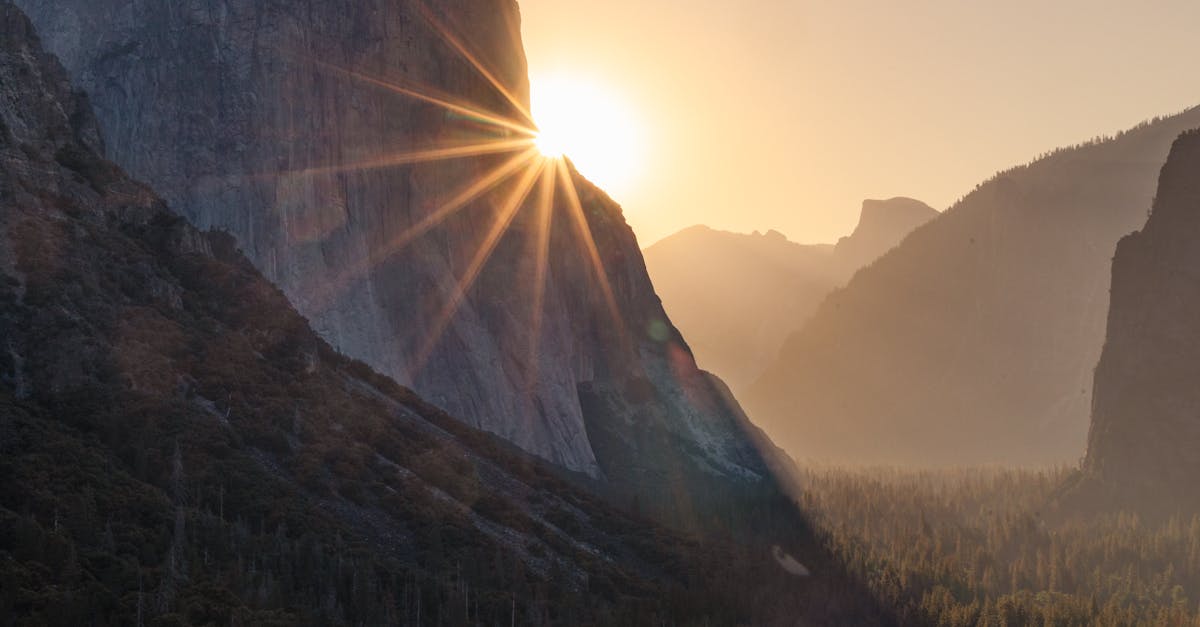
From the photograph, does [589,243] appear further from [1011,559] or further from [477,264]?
[1011,559]

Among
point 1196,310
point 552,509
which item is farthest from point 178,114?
point 1196,310

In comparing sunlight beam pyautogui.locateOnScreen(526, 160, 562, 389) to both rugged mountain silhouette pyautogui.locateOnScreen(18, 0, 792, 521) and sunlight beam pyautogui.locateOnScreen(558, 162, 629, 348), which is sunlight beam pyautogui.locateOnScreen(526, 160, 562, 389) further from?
sunlight beam pyautogui.locateOnScreen(558, 162, 629, 348)

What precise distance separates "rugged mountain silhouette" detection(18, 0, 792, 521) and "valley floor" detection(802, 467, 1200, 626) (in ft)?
77.1

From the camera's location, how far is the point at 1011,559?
139m

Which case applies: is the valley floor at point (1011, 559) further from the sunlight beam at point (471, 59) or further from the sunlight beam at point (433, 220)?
the sunlight beam at point (471, 59)

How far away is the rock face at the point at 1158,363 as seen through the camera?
16312 centimetres

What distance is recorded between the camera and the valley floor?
98312 mm

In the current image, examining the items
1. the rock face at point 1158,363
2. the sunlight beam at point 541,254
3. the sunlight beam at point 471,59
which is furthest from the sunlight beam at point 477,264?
the rock face at point 1158,363

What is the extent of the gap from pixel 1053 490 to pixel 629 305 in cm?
8201

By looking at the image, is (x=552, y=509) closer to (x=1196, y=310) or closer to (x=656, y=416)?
(x=656, y=416)

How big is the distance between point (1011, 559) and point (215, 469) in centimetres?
11168

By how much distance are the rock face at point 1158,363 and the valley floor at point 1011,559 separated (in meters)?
8.38

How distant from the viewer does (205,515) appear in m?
51.4

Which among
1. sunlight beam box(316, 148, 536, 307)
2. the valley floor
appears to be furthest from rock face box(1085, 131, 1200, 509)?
sunlight beam box(316, 148, 536, 307)
